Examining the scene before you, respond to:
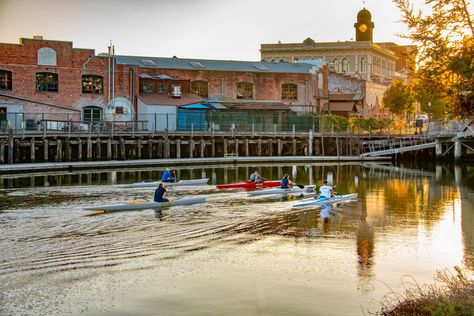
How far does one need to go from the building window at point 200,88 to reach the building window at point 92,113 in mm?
12381

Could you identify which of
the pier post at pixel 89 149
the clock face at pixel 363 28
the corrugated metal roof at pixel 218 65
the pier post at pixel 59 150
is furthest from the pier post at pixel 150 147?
the clock face at pixel 363 28

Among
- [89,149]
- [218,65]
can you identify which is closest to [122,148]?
[89,149]

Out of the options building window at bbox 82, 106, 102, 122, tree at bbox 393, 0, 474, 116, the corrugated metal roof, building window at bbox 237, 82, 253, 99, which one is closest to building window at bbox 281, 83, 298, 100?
the corrugated metal roof

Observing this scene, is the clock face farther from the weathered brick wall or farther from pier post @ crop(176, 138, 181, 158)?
pier post @ crop(176, 138, 181, 158)

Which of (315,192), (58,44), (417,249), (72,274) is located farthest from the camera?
(58,44)

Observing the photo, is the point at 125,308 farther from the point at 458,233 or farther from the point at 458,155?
the point at 458,155

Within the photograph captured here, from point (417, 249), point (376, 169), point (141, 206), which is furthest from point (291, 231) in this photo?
point (376, 169)

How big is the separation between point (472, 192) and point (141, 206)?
2376 centimetres

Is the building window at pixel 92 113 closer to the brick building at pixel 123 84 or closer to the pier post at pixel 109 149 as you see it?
the brick building at pixel 123 84

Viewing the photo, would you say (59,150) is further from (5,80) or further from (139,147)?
(5,80)

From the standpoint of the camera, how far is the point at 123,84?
7675 centimetres

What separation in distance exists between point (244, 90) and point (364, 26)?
207 ft

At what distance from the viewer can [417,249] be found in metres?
26.0

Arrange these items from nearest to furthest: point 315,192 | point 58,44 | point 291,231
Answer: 1. point 291,231
2. point 315,192
3. point 58,44
